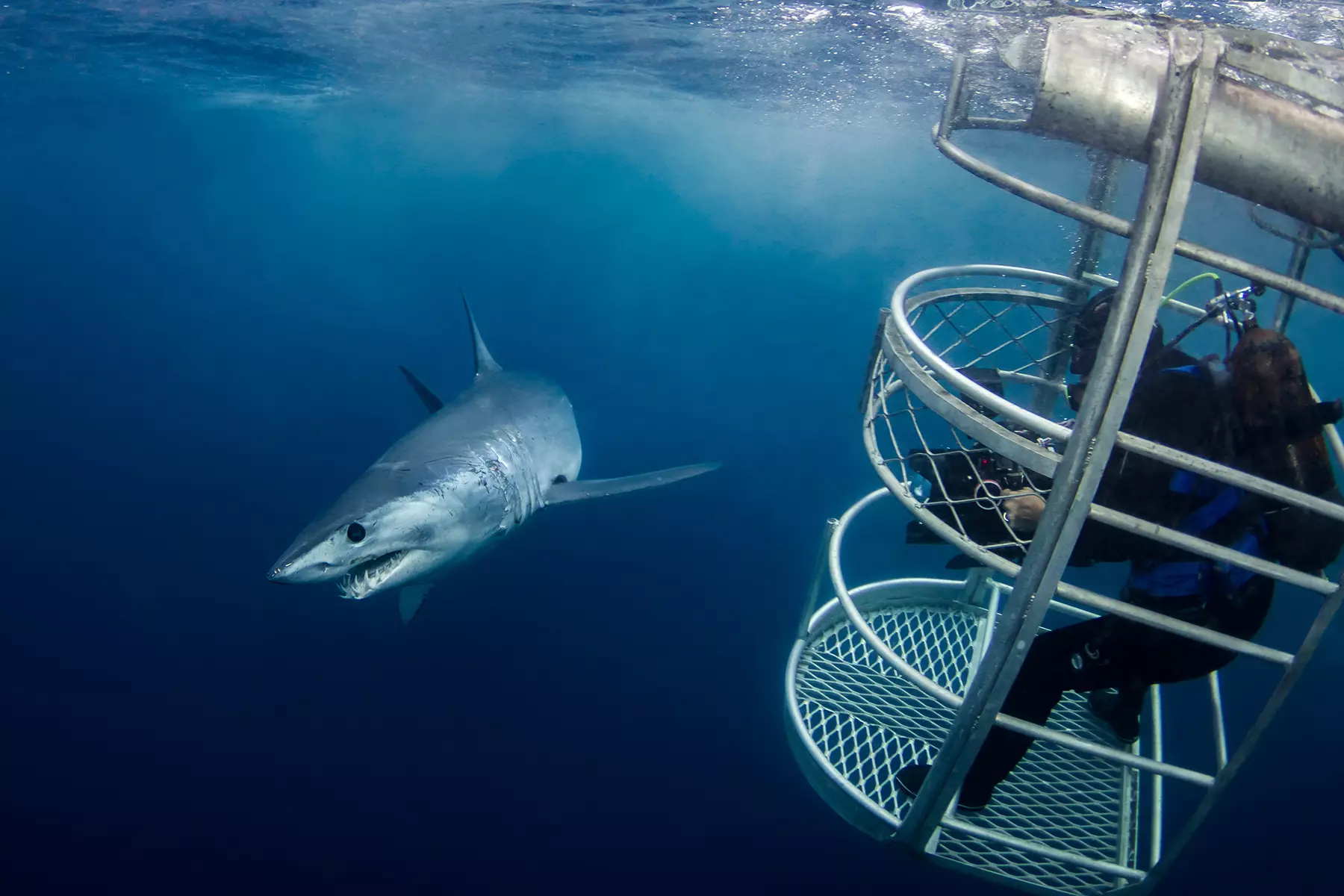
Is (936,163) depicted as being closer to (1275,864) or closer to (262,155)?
(1275,864)

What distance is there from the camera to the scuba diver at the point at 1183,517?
2152 mm

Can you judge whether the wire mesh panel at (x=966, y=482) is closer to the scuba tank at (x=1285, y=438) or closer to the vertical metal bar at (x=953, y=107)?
the scuba tank at (x=1285, y=438)

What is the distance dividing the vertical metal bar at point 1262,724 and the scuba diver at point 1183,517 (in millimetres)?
389

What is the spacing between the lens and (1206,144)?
165 cm

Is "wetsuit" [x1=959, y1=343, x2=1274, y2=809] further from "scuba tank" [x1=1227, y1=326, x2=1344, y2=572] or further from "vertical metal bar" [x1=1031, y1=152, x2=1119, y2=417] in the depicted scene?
"vertical metal bar" [x1=1031, y1=152, x2=1119, y2=417]

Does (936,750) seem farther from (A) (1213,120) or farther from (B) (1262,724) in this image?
(A) (1213,120)

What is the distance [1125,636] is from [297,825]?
6740 mm

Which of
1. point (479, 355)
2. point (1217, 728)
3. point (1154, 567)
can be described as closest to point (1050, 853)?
point (1217, 728)

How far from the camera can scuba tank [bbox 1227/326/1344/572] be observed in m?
2.09

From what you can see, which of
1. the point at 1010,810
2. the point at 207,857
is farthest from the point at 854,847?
the point at 207,857

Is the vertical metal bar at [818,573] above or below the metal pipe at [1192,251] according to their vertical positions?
below

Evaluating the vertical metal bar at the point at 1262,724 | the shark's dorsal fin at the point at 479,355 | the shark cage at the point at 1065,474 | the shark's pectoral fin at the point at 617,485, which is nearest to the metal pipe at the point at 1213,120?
the shark cage at the point at 1065,474

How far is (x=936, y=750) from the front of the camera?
Answer: 3.88 meters

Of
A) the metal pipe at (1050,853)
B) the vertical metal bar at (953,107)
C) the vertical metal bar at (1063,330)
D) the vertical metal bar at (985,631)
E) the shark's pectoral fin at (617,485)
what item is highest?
the vertical metal bar at (953,107)
